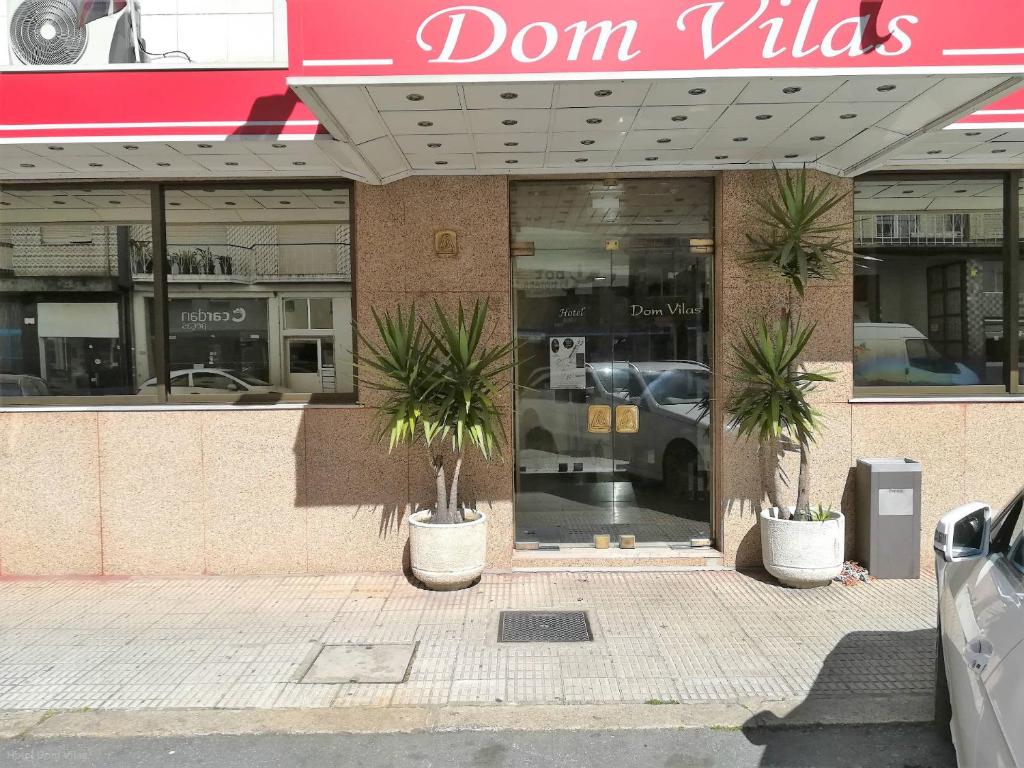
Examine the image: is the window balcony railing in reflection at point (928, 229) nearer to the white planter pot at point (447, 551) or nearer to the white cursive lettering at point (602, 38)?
the white cursive lettering at point (602, 38)

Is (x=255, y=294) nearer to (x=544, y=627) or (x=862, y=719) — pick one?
(x=544, y=627)

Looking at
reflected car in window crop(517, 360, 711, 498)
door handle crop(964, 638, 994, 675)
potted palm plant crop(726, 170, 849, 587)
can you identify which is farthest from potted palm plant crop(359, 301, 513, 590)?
door handle crop(964, 638, 994, 675)

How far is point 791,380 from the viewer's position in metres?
5.99

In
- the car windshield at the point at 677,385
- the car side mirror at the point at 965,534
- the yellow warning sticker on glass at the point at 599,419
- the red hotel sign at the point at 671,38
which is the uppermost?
the red hotel sign at the point at 671,38

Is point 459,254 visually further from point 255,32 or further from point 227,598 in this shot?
point 227,598

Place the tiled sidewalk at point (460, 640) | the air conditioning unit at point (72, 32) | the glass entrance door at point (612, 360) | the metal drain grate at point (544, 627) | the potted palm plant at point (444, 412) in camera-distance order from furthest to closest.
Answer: the glass entrance door at point (612, 360), the air conditioning unit at point (72, 32), the potted palm plant at point (444, 412), the metal drain grate at point (544, 627), the tiled sidewalk at point (460, 640)

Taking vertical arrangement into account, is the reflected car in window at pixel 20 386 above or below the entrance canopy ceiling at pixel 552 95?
below

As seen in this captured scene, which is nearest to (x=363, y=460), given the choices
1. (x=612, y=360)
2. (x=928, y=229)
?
(x=612, y=360)

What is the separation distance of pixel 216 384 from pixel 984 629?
590 centimetres

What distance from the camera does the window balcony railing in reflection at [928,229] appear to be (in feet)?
22.1

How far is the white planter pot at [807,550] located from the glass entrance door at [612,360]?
92 centimetres

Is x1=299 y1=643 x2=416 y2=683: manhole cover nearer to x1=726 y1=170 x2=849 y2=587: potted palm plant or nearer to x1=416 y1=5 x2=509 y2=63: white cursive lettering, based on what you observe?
x1=726 y1=170 x2=849 y2=587: potted palm plant

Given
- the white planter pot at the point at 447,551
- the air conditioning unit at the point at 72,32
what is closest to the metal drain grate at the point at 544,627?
the white planter pot at the point at 447,551

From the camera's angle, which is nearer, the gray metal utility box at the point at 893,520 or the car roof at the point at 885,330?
the gray metal utility box at the point at 893,520
